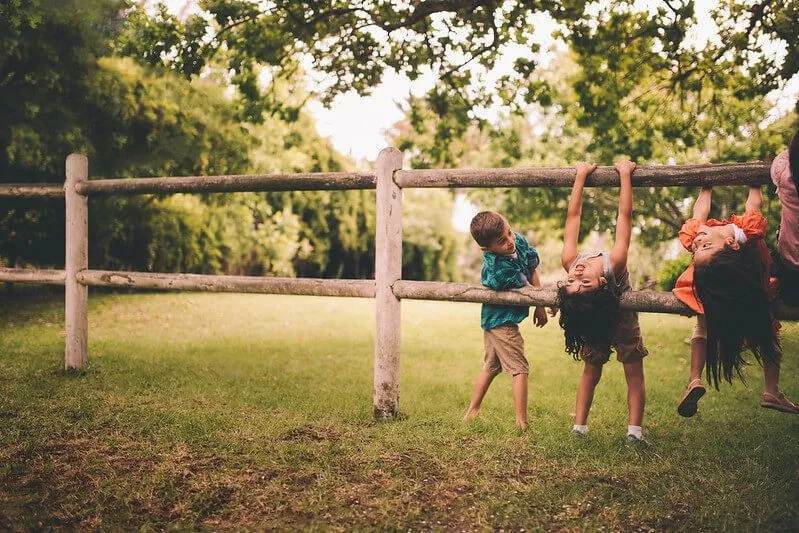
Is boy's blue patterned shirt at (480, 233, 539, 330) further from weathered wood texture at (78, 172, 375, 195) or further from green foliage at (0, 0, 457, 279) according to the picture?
green foliage at (0, 0, 457, 279)

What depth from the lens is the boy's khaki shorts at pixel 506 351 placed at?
4.00m

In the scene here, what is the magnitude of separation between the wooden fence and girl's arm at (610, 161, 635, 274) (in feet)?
0.34

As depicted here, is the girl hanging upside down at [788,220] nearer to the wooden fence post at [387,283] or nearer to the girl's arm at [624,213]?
the girl's arm at [624,213]

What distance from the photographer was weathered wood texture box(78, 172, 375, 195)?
4277 mm

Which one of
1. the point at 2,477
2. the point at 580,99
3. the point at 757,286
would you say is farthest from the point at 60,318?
the point at 757,286

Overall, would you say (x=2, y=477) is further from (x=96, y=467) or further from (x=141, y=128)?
(x=141, y=128)

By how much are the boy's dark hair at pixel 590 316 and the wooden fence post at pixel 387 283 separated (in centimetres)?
114

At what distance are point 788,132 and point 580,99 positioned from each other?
272 centimetres

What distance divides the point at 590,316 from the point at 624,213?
23.1 inches

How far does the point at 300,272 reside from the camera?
17484 millimetres

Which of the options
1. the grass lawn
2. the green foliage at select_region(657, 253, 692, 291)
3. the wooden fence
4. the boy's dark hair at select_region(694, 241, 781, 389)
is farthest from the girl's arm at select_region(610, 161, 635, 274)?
the green foliage at select_region(657, 253, 692, 291)

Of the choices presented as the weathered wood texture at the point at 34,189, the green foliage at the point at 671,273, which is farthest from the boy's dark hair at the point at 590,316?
the green foliage at the point at 671,273

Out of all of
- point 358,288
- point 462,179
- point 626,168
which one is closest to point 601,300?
point 626,168

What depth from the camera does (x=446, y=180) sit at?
13.4 ft
